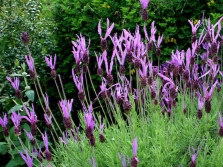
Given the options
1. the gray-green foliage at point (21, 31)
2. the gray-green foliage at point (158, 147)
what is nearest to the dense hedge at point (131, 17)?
the gray-green foliage at point (21, 31)

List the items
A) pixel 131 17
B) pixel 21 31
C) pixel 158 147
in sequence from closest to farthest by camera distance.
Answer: pixel 158 147
pixel 131 17
pixel 21 31

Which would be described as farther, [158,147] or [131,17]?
[131,17]

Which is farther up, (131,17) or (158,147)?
(131,17)

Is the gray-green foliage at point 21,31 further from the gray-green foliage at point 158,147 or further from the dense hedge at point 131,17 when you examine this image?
the gray-green foliage at point 158,147

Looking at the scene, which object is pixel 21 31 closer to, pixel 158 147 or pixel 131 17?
pixel 131 17

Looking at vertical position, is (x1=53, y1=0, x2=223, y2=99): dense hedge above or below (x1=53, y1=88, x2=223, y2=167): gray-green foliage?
above

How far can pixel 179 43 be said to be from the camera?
344 cm

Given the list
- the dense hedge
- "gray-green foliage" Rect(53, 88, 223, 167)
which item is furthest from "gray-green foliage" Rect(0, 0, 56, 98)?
"gray-green foliage" Rect(53, 88, 223, 167)

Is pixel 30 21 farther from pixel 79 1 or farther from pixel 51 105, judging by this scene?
pixel 51 105

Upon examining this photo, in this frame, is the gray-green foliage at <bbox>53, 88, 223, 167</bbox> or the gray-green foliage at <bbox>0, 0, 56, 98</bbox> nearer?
the gray-green foliage at <bbox>53, 88, 223, 167</bbox>

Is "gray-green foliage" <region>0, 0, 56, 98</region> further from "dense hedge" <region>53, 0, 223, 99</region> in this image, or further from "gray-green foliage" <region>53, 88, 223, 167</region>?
"gray-green foliage" <region>53, 88, 223, 167</region>

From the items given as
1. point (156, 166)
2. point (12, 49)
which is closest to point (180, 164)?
point (156, 166)

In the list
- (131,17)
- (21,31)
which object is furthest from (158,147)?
(21,31)

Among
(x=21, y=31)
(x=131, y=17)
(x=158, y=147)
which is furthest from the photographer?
(x=21, y=31)
